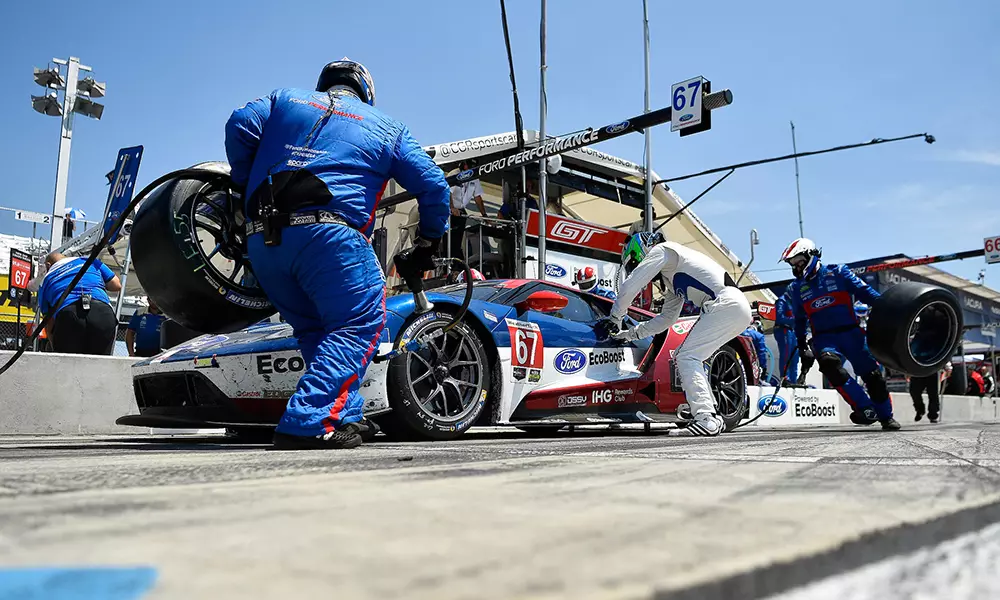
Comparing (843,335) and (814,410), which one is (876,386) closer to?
(843,335)

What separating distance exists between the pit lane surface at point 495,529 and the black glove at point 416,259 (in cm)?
227

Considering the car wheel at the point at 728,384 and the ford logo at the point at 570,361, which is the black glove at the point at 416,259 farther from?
the car wheel at the point at 728,384

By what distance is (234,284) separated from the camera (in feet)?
11.5

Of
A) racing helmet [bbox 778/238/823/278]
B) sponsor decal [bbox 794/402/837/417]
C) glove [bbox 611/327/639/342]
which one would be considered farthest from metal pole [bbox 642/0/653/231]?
glove [bbox 611/327/639/342]

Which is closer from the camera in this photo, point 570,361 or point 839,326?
point 570,361

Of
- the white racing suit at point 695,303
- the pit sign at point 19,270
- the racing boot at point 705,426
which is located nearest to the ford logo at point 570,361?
the white racing suit at point 695,303

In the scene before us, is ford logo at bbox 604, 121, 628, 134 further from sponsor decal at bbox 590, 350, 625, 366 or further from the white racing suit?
sponsor decal at bbox 590, 350, 625, 366

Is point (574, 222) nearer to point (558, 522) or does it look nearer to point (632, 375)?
point (632, 375)

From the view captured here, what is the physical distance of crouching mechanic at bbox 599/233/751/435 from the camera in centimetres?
523

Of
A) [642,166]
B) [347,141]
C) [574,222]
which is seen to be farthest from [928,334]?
[642,166]

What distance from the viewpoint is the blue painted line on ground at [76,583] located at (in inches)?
20.2

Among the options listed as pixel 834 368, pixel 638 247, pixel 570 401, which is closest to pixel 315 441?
pixel 570 401

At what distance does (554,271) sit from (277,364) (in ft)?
36.0

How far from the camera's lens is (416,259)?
11.9 feet
